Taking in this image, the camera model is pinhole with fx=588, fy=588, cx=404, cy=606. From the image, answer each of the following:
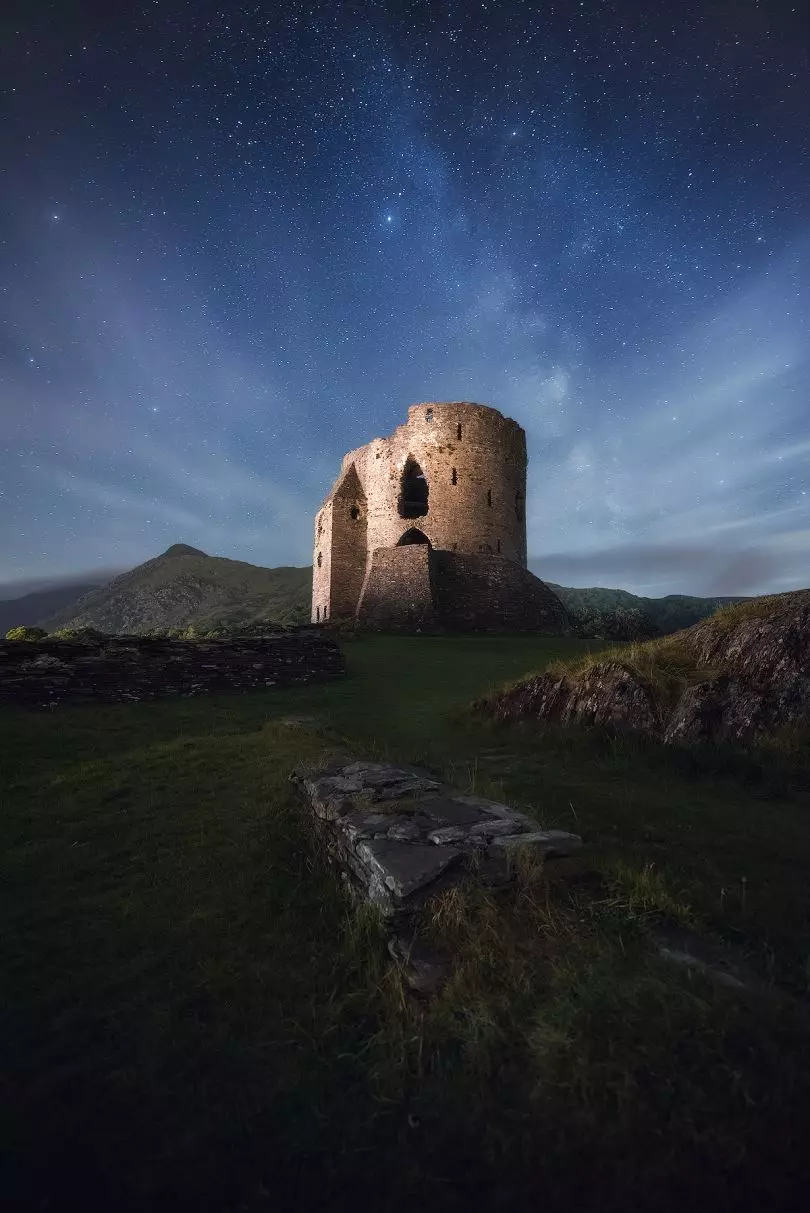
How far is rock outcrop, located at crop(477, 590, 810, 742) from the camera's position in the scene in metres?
7.11

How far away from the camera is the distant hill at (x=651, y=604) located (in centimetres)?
6619

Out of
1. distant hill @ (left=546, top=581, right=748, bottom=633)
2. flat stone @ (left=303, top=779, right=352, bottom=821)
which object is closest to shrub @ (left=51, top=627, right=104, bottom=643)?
flat stone @ (left=303, top=779, right=352, bottom=821)

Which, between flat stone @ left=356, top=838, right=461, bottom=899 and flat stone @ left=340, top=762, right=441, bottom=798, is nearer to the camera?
flat stone @ left=356, top=838, right=461, bottom=899

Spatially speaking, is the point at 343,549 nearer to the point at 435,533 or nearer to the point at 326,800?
the point at 435,533

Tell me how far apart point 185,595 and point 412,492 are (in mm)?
86727

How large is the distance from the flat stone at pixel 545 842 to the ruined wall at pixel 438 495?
30.3 metres

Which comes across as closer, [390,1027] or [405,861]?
[390,1027]

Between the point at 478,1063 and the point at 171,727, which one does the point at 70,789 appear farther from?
the point at 478,1063

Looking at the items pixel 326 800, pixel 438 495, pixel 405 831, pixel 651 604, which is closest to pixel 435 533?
pixel 438 495

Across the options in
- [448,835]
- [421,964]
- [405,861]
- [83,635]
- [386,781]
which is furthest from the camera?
[83,635]

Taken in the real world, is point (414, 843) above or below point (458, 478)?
below

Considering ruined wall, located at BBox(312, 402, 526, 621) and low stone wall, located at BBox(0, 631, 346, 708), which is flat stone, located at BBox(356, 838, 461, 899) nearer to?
low stone wall, located at BBox(0, 631, 346, 708)

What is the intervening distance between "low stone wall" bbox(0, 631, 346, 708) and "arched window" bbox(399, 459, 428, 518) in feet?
71.1

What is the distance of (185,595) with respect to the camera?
114 metres
